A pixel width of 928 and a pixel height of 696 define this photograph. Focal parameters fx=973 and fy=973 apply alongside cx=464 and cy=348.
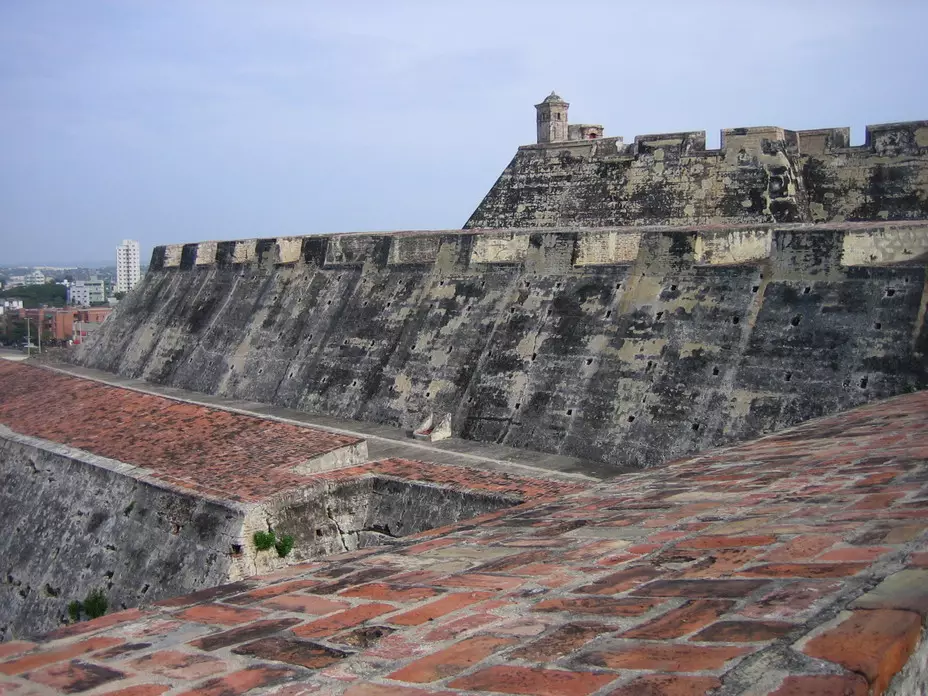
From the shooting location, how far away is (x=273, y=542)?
9484 mm

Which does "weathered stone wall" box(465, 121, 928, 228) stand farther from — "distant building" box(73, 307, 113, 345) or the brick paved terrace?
"distant building" box(73, 307, 113, 345)

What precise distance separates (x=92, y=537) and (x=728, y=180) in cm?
1166

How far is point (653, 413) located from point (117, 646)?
373 inches

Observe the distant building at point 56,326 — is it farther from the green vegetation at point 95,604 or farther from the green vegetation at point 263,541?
the green vegetation at point 263,541

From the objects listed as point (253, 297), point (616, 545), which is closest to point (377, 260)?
point (253, 297)

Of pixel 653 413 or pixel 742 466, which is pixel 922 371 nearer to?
pixel 653 413

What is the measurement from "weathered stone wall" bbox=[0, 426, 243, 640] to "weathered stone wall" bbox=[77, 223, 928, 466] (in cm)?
449

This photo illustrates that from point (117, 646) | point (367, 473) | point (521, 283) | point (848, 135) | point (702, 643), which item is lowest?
point (367, 473)

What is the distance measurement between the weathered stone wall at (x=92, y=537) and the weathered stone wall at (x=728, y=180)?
10.1 meters

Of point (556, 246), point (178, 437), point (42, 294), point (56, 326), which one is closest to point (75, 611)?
point (178, 437)

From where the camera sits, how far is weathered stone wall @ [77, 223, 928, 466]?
10.9 metres

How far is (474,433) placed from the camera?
1339 cm

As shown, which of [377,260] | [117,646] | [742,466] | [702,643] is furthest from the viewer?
[377,260]

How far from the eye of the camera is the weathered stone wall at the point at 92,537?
377 inches
